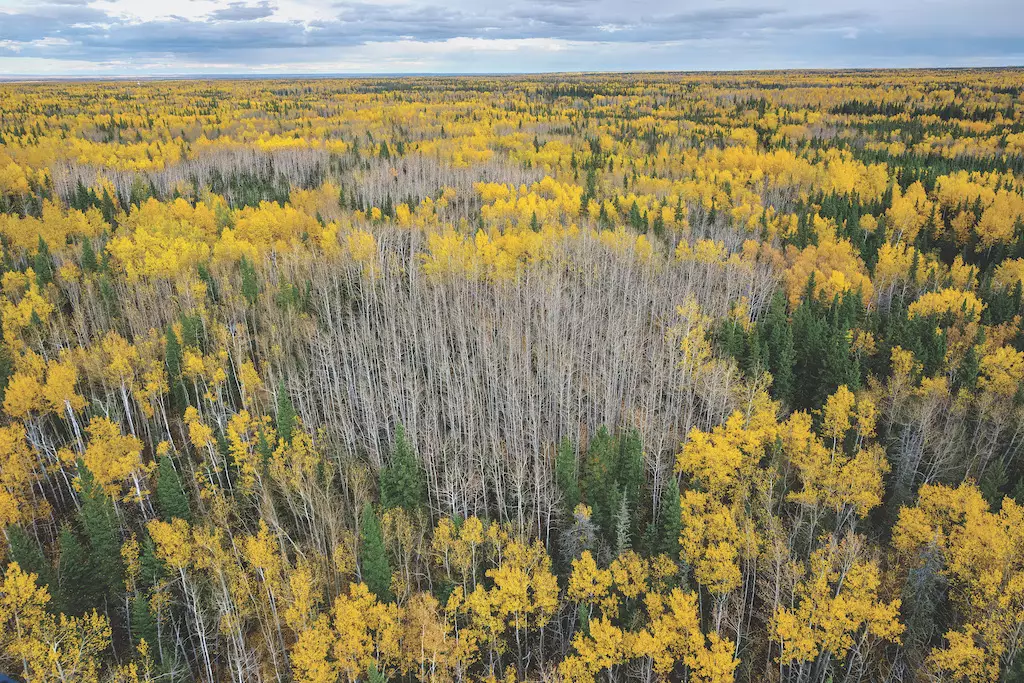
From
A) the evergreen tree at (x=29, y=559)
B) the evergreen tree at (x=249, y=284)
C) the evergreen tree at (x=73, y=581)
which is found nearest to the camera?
the evergreen tree at (x=29, y=559)

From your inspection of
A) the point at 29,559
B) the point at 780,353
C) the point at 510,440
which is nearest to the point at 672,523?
the point at 510,440

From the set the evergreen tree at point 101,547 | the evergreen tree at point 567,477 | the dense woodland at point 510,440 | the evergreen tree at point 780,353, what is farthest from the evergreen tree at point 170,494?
the evergreen tree at point 780,353

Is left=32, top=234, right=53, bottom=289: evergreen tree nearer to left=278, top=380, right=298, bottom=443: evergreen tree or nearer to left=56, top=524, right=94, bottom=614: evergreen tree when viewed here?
left=278, top=380, right=298, bottom=443: evergreen tree

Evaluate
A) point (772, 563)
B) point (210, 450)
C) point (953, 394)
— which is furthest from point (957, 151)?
point (210, 450)

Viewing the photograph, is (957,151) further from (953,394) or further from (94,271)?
(94,271)

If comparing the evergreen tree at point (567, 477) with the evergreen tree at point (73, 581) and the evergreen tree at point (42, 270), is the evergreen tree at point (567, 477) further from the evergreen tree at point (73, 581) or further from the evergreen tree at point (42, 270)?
the evergreen tree at point (42, 270)

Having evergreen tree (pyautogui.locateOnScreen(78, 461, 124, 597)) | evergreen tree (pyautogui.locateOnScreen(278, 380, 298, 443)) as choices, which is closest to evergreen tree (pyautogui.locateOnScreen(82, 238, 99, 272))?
evergreen tree (pyautogui.locateOnScreen(278, 380, 298, 443))

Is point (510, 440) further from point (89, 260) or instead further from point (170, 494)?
point (89, 260)
